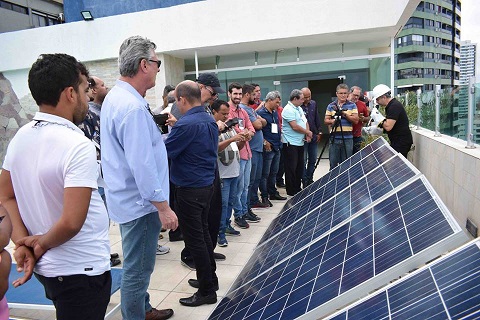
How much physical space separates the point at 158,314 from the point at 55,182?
1.90m

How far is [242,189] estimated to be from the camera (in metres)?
5.25

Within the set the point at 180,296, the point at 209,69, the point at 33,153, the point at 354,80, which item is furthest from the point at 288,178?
the point at 209,69

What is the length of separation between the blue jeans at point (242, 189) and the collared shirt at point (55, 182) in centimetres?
343

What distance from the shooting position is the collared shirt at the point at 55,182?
1.65 meters

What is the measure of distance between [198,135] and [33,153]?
1586mm

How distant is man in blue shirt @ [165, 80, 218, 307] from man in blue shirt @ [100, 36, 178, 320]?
1.99 feet

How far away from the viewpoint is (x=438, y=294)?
1.24 metres

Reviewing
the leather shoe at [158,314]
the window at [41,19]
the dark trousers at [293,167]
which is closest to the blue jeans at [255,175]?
the dark trousers at [293,167]

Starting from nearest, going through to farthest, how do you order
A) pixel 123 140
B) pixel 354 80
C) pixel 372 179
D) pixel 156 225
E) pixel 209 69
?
pixel 123 140 → pixel 156 225 → pixel 372 179 → pixel 354 80 → pixel 209 69

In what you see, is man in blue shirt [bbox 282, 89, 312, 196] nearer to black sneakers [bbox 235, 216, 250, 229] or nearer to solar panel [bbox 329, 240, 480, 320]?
black sneakers [bbox 235, 216, 250, 229]

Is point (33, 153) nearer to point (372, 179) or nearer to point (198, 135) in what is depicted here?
point (198, 135)

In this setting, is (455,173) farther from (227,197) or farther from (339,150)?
(339,150)

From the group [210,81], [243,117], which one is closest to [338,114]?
[243,117]

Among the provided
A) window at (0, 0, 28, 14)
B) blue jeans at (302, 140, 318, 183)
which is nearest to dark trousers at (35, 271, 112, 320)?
blue jeans at (302, 140, 318, 183)
